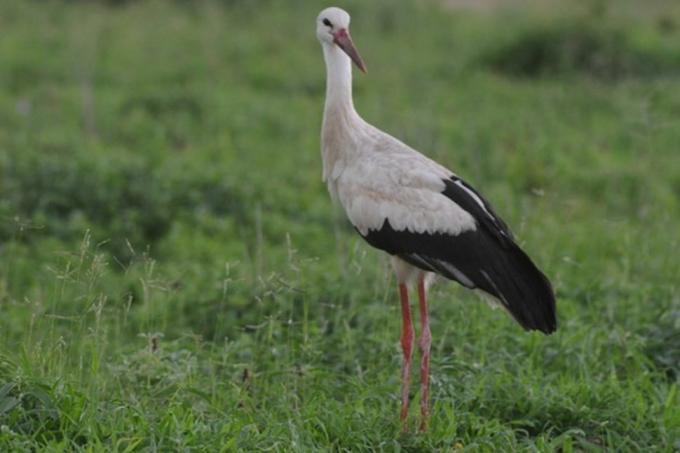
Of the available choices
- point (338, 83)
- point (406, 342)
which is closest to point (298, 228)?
point (338, 83)

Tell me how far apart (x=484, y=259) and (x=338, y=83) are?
985 mm

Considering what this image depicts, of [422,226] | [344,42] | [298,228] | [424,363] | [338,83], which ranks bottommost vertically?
[298,228]

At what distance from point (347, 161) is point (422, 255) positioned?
0.52 metres

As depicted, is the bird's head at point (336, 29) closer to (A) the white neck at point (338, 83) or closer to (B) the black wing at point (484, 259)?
(A) the white neck at point (338, 83)

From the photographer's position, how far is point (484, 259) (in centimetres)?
462

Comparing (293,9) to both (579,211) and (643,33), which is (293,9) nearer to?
A: (643,33)

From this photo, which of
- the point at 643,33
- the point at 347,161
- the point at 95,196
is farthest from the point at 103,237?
the point at 643,33

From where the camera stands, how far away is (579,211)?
8516 mm

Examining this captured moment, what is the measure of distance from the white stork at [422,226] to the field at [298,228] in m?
0.33

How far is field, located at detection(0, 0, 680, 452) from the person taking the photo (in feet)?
15.0

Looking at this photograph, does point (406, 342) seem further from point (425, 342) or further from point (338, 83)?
point (338, 83)

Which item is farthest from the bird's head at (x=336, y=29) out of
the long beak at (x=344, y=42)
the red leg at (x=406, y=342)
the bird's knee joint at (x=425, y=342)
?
the bird's knee joint at (x=425, y=342)

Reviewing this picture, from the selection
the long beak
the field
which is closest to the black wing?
the field

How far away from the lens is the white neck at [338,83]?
5.04 m
